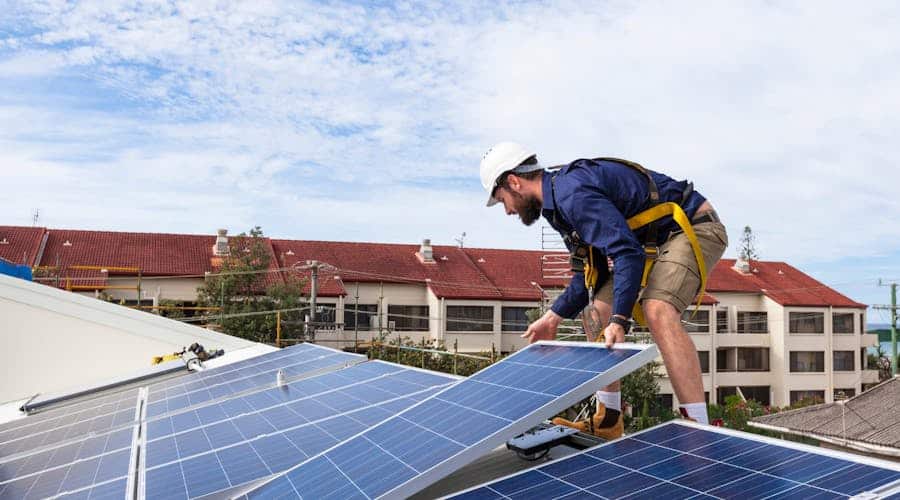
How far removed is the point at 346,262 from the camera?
45406 mm

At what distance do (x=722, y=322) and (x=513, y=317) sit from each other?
17.5 m

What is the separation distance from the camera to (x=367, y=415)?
4305 millimetres

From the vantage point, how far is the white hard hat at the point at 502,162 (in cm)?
425

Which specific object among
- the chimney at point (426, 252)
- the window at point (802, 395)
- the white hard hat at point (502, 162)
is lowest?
the window at point (802, 395)

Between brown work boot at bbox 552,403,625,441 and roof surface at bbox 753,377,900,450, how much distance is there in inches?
707

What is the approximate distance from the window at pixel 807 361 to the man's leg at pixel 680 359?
184 ft

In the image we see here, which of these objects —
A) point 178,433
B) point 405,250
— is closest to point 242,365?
point 178,433

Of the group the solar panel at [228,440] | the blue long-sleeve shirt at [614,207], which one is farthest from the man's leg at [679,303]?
the solar panel at [228,440]

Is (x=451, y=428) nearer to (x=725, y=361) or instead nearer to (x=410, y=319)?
(x=410, y=319)

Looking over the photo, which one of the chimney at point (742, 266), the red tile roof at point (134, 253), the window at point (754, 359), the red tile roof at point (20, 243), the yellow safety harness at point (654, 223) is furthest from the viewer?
the chimney at point (742, 266)

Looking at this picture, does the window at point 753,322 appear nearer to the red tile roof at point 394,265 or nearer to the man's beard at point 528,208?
the red tile roof at point 394,265

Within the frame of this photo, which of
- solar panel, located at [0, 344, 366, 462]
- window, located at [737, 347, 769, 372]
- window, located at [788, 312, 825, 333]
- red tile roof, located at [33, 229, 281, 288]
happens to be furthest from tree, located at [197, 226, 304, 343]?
window, located at [788, 312, 825, 333]

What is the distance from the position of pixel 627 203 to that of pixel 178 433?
318 cm

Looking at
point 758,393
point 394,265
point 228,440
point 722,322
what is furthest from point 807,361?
point 228,440
